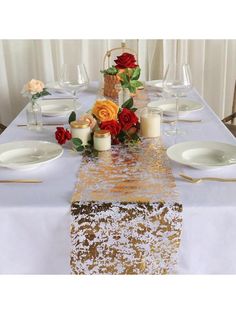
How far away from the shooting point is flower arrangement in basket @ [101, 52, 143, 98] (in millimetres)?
1760

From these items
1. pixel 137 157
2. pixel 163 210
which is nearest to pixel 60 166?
pixel 137 157

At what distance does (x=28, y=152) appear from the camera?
55.8 inches

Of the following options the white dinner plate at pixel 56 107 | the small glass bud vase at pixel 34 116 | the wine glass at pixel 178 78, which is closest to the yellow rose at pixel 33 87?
the small glass bud vase at pixel 34 116

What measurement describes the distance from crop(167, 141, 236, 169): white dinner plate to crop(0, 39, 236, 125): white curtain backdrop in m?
1.85

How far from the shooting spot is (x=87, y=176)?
4.07 feet

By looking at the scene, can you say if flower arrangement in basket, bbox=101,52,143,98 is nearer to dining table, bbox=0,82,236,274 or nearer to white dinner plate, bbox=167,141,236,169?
white dinner plate, bbox=167,141,236,169

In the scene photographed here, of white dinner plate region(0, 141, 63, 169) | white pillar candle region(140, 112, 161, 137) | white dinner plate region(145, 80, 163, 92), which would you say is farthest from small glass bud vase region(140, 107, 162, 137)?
white dinner plate region(145, 80, 163, 92)

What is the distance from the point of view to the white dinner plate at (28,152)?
136 cm

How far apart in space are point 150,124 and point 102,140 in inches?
8.7

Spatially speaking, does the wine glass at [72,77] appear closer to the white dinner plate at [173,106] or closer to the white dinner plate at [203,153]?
the white dinner plate at [173,106]

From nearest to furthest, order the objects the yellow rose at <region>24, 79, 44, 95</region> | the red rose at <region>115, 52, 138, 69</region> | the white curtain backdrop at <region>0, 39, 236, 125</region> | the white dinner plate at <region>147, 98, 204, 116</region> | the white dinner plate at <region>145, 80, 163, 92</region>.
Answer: the yellow rose at <region>24, 79, 44, 95</region>
the white dinner plate at <region>147, 98, 204, 116</region>
the red rose at <region>115, 52, 138, 69</region>
the white dinner plate at <region>145, 80, 163, 92</region>
the white curtain backdrop at <region>0, 39, 236, 125</region>

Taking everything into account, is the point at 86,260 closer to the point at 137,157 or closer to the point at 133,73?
the point at 137,157

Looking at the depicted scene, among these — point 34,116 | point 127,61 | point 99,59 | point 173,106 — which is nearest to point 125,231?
point 34,116

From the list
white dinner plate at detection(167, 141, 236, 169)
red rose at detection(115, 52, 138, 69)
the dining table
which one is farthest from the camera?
red rose at detection(115, 52, 138, 69)
